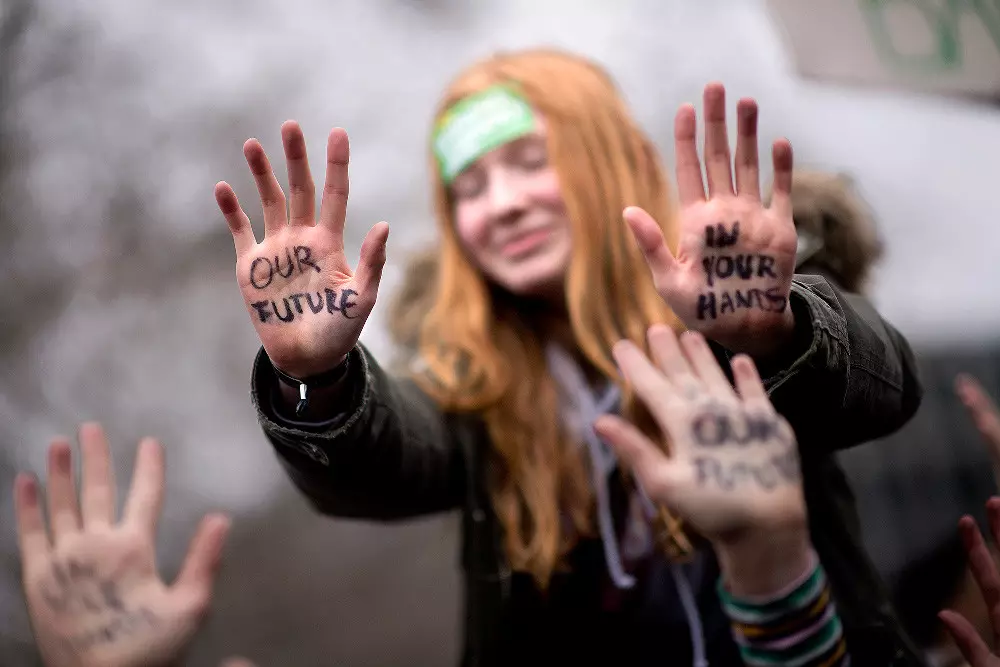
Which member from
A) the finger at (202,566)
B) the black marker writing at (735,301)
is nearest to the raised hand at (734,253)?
the black marker writing at (735,301)

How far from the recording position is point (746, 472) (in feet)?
1.13

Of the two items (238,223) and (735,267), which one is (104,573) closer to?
(238,223)

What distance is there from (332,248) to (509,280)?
223 mm

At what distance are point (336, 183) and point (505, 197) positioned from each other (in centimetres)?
20

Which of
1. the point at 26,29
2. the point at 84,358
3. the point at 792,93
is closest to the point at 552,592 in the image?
the point at 84,358

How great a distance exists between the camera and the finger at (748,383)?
361 mm

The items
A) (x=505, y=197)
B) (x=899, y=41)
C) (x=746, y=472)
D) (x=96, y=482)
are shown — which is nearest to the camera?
(x=746, y=472)

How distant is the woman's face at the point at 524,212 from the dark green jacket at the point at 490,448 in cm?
16

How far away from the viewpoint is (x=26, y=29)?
2.16 feet

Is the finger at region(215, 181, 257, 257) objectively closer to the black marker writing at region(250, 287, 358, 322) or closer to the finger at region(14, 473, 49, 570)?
the black marker writing at region(250, 287, 358, 322)

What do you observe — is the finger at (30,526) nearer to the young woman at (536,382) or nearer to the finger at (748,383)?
the young woman at (536,382)

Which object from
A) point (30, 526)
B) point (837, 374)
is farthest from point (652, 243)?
point (30, 526)

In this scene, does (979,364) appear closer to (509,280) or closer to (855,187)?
(855,187)

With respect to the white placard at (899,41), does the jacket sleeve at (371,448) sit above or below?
below
